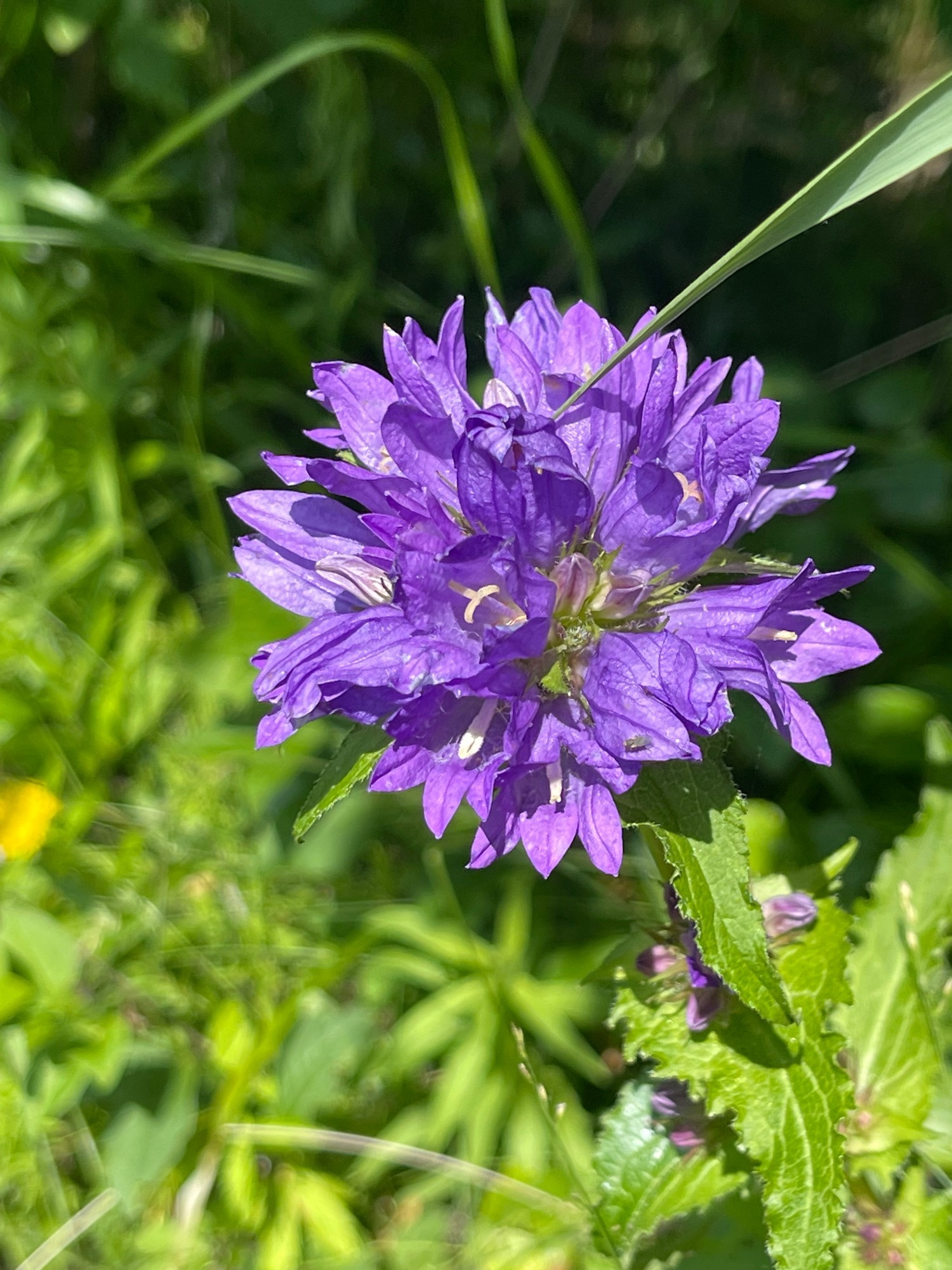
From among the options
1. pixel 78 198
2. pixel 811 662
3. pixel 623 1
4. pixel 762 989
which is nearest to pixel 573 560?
pixel 811 662

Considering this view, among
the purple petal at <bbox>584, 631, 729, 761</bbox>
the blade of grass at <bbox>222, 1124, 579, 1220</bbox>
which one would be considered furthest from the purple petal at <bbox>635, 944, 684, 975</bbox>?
the blade of grass at <bbox>222, 1124, 579, 1220</bbox>

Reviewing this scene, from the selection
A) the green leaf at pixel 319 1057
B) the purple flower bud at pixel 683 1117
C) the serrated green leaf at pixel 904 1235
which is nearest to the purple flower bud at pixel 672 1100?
the purple flower bud at pixel 683 1117

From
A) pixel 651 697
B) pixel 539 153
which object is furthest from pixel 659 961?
pixel 539 153

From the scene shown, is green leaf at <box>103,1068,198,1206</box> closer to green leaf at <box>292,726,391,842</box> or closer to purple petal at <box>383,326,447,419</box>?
green leaf at <box>292,726,391,842</box>

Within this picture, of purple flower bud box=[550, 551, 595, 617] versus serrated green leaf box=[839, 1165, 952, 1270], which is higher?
purple flower bud box=[550, 551, 595, 617]

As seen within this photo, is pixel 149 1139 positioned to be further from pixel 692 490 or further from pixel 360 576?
pixel 692 490

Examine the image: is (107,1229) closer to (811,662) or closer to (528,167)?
(811,662)

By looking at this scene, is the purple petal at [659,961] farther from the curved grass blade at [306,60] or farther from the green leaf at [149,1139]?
the green leaf at [149,1139]

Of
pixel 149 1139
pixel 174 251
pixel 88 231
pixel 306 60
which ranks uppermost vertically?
pixel 306 60
